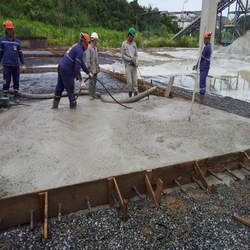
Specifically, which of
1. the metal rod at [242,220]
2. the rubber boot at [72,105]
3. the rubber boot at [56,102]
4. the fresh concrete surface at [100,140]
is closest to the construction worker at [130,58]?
the fresh concrete surface at [100,140]

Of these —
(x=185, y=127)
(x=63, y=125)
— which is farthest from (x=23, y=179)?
(x=185, y=127)

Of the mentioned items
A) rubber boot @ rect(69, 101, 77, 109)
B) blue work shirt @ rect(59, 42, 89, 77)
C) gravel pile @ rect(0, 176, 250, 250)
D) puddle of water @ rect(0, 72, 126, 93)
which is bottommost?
gravel pile @ rect(0, 176, 250, 250)

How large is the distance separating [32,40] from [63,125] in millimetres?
17690

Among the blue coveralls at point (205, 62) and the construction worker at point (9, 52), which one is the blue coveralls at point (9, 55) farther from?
the blue coveralls at point (205, 62)

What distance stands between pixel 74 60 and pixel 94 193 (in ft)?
10.3

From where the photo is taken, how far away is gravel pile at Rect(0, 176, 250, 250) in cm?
218

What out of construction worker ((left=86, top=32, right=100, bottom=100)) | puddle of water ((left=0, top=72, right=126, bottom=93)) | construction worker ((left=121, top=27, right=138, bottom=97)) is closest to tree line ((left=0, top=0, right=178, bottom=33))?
puddle of water ((left=0, top=72, right=126, bottom=93))

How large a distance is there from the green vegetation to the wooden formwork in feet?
70.3

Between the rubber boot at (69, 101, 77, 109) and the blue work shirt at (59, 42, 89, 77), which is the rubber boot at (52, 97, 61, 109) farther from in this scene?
the blue work shirt at (59, 42, 89, 77)

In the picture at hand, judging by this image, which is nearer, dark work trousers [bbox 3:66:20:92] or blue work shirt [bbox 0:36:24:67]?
blue work shirt [bbox 0:36:24:67]

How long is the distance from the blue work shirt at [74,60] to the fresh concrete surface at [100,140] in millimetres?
875

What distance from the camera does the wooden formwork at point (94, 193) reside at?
2.37 metres

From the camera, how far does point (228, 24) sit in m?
24.3

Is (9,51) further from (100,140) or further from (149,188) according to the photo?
(149,188)
